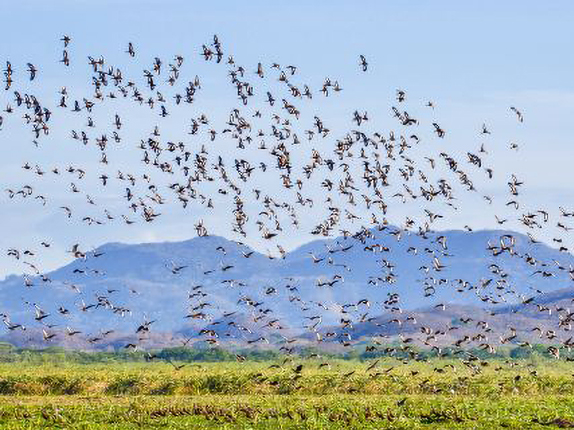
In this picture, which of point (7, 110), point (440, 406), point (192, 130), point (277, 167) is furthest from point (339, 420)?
point (7, 110)

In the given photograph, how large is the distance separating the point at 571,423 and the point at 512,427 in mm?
2719

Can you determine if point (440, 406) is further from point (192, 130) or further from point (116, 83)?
point (116, 83)

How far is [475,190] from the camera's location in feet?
189

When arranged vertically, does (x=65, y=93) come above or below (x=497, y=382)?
above

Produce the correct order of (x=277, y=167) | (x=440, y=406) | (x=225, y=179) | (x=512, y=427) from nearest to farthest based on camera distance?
1. (x=512, y=427)
2. (x=440, y=406)
3. (x=277, y=167)
4. (x=225, y=179)

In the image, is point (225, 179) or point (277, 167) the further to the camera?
point (225, 179)

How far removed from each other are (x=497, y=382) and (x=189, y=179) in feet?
79.1

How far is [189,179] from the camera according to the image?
6209 centimetres

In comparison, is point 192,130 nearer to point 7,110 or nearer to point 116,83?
point 116,83

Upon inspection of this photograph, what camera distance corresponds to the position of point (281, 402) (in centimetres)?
5728

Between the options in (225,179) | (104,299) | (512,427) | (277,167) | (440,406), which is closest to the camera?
(512,427)

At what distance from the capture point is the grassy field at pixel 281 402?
47562 mm

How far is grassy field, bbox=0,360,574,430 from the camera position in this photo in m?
47.6

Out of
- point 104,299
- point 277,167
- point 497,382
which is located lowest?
point 497,382
